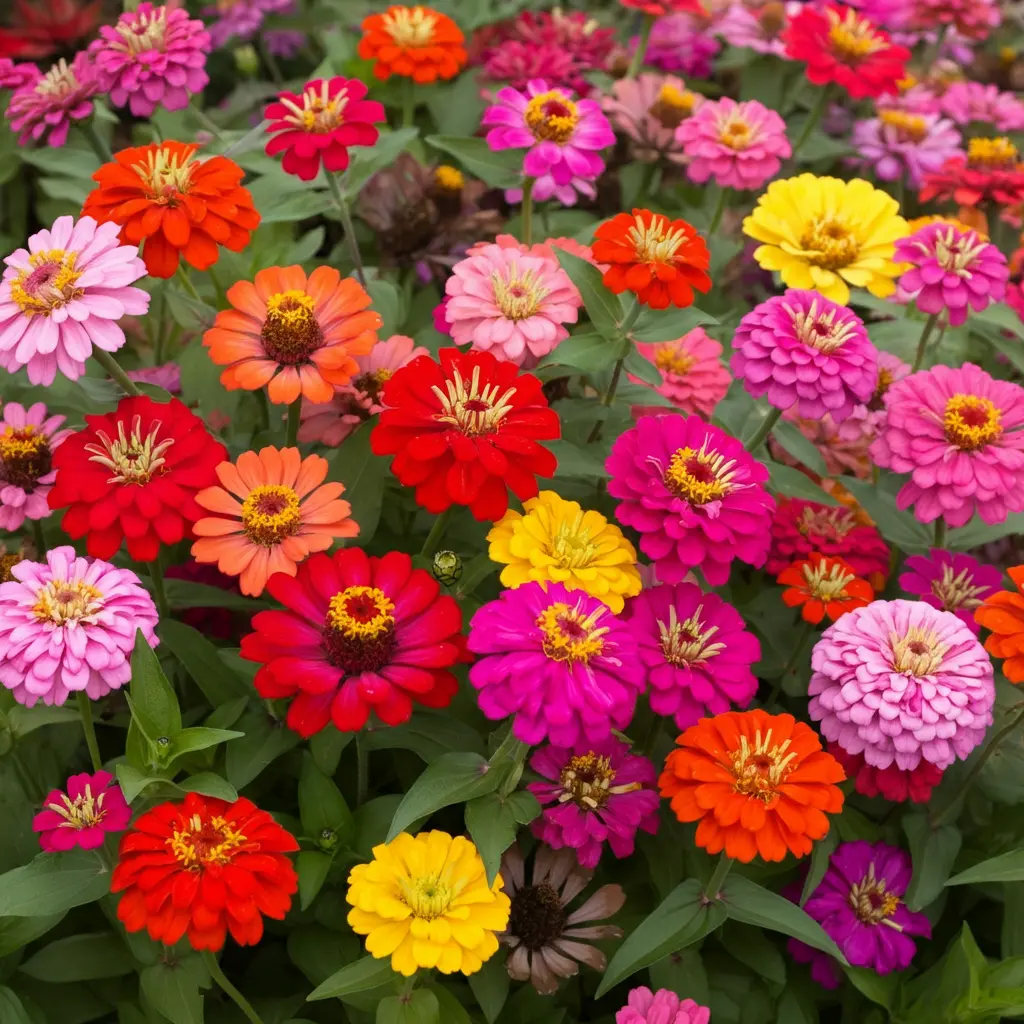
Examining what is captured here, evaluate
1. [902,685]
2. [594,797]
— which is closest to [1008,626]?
[902,685]

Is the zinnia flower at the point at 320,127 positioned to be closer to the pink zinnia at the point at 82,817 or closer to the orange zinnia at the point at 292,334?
the orange zinnia at the point at 292,334

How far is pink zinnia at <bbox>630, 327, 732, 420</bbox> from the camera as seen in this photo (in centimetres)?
171

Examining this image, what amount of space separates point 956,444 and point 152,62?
1.37 m

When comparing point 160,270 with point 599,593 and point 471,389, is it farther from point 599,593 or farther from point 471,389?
point 599,593

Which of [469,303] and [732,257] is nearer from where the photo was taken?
[469,303]

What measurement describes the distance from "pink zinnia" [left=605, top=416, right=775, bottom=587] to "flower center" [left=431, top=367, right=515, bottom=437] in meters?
0.15

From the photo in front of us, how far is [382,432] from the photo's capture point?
1228 millimetres

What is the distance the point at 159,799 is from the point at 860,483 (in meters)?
1.11

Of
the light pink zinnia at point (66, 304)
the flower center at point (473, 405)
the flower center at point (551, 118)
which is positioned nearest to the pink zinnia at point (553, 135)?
the flower center at point (551, 118)

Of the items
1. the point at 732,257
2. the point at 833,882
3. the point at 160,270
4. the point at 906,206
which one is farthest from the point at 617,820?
the point at 906,206

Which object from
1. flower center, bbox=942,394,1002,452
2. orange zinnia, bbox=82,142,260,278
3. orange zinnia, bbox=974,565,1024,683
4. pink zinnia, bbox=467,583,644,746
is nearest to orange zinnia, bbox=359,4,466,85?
orange zinnia, bbox=82,142,260,278

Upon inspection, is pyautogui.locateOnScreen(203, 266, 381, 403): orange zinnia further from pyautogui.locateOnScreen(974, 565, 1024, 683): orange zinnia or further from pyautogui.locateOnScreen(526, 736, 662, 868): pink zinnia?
pyautogui.locateOnScreen(974, 565, 1024, 683): orange zinnia

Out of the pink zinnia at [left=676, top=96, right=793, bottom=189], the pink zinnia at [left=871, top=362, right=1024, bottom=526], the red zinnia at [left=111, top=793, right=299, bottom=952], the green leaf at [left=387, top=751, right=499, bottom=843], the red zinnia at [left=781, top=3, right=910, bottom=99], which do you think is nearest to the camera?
the red zinnia at [left=111, top=793, right=299, bottom=952]

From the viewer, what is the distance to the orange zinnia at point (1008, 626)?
4.02ft
